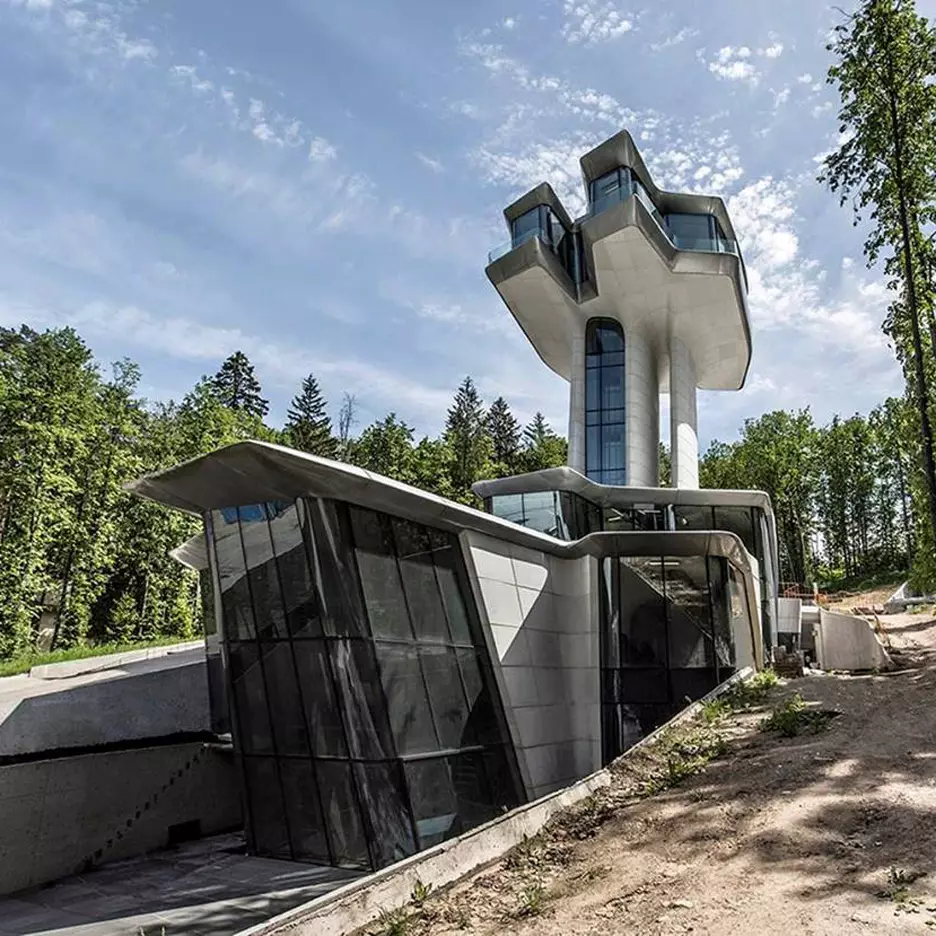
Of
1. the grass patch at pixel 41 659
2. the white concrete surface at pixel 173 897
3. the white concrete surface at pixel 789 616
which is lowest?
the white concrete surface at pixel 173 897

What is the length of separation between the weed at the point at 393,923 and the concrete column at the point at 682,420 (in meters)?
23.6

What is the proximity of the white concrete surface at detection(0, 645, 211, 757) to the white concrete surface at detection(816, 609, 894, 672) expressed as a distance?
19610 millimetres

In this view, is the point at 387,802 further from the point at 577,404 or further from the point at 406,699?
the point at 577,404

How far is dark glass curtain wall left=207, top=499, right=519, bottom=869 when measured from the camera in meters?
11.1

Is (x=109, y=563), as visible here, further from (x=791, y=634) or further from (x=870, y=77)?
(x=870, y=77)

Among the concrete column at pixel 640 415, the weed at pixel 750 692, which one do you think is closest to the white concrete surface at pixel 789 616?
the concrete column at pixel 640 415

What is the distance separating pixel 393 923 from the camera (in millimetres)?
5070

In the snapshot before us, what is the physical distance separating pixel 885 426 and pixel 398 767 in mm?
57775

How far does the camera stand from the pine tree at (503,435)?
6556 cm

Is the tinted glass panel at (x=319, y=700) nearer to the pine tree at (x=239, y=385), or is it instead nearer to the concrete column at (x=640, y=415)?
the concrete column at (x=640, y=415)

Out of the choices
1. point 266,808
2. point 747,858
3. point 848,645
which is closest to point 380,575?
point 266,808

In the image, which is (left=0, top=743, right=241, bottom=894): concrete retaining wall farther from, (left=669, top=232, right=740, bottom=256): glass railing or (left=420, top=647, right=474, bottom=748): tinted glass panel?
(left=669, top=232, right=740, bottom=256): glass railing

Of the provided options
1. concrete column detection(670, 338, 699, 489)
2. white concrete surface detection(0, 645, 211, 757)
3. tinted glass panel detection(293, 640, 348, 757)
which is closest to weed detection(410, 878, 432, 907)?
tinted glass panel detection(293, 640, 348, 757)

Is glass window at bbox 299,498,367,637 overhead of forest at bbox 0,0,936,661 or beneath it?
beneath
